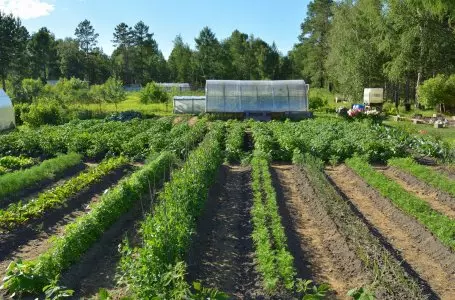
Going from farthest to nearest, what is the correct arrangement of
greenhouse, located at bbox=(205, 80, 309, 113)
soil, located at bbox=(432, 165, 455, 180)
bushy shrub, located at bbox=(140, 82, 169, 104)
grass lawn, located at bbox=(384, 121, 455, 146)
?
bushy shrub, located at bbox=(140, 82, 169, 104), greenhouse, located at bbox=(205, 80, 309, 113), grass lawn, located at bbox=(384, 121, 455, 146), soil, located at bbox=(432, 165, 455, 180)

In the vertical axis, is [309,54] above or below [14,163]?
above

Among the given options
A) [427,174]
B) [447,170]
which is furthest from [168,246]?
[447,170]

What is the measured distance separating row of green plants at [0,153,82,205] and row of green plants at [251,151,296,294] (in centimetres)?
642

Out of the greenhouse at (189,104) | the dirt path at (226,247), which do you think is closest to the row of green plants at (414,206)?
the dirt path at (226,247)

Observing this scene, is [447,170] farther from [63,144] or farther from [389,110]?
[389,110]

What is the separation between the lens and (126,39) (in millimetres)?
73062

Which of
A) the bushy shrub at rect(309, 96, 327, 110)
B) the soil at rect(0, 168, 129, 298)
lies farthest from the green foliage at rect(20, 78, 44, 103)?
the soil at rect(0, 168, 129, 298)

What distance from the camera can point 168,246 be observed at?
234 inches

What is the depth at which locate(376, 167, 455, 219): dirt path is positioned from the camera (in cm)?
1005

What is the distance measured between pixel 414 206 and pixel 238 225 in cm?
391

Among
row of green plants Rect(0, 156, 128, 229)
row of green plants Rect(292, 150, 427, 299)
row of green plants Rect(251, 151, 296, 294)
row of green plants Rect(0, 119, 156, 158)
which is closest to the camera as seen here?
row of green plants Rect(292, 150, 427, 299)

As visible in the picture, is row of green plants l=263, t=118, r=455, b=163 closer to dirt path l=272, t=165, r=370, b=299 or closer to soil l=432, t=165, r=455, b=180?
soil l=432, t=165, r=455, b=180

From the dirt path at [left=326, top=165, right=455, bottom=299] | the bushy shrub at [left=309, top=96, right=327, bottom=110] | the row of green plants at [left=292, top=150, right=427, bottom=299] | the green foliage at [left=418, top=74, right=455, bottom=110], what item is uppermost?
the green foliage at [left=418, top=74, right=455, bottom=110]

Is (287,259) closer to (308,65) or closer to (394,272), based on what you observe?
(394,272)
